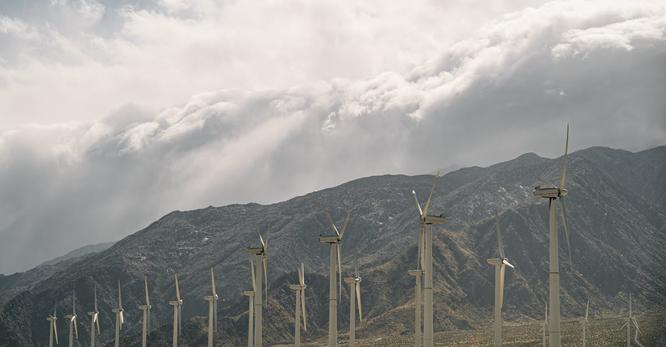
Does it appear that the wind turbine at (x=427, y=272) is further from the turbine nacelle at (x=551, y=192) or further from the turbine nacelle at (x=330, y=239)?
the turbine nacelle at (x=330, y=239)

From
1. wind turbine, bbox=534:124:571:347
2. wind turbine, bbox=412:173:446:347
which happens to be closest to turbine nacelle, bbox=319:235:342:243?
wind turbine, bbox=412:173:446:347

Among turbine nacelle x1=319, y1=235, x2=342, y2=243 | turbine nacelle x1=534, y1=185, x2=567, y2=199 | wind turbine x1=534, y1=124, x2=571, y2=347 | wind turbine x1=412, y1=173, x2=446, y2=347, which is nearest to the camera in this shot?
wind turbine x1=534, y1=124, x2=571, y2=347

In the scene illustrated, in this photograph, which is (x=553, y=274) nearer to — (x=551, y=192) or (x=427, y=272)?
(x=551, y=192)

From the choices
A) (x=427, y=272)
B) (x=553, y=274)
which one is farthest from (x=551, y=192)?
(x=427, y=272)

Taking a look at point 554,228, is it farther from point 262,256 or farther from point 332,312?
point 262,256

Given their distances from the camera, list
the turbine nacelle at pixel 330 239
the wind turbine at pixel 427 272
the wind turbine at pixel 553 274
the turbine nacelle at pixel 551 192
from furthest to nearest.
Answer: the turbine nacelle at pixel 330 239
the wind turbine at pixel 427 272
the turbine nacelle at pixel 551 192
the wind turbine at pixel 553 274

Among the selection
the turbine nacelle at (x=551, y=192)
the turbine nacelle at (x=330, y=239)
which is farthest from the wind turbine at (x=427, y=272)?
the turbine nacelle at (x=330, y=239)

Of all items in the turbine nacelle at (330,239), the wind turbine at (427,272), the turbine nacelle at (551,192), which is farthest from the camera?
the turbine nacelle at (330,239)

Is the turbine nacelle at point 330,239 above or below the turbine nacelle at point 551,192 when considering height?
below

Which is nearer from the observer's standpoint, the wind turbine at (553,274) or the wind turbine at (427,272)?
the wind turbine at (553,274)

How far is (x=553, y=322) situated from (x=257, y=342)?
59.4 meters

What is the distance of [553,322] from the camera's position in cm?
8606

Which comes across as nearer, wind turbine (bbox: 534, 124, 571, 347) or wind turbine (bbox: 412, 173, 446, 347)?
wind turbine (bbox: 534, 124, 571, 347)

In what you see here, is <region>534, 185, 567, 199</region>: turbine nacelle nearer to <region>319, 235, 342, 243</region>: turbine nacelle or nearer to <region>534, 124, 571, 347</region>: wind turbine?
<region>534, 124, 571, 347</region>: wind turbine
